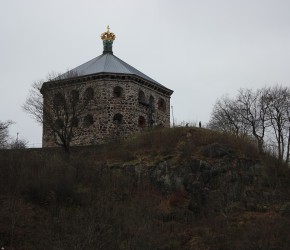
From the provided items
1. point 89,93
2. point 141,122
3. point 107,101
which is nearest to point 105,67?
point 89,93

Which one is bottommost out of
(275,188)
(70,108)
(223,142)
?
(275,188)

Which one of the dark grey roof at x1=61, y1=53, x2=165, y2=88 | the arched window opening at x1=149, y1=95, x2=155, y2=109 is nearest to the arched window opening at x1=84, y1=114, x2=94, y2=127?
the dark grey roof at x1=61, y1=53, x2=165, y2=88

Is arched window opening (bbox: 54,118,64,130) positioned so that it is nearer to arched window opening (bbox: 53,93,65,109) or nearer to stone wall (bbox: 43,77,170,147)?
arched window opening (bbox: 53,93,65,109)

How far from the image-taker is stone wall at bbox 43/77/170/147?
42.2m

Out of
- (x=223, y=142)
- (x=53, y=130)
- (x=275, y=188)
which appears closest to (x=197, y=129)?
(x=223, y=142)

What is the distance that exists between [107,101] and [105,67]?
3.21 m

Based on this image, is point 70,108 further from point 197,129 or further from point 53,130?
point 197,129

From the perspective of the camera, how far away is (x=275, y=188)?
3231 cm

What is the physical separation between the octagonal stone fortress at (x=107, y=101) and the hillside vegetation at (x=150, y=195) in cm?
437

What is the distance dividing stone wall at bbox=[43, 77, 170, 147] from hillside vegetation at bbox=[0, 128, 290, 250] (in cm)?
427

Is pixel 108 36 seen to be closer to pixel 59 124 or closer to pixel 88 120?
pixel 88 120

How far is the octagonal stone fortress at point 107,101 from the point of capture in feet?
137

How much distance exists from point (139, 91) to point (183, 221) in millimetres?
17323

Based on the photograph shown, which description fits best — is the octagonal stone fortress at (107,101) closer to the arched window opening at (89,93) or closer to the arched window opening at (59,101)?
the arched window opening at (89,93)
